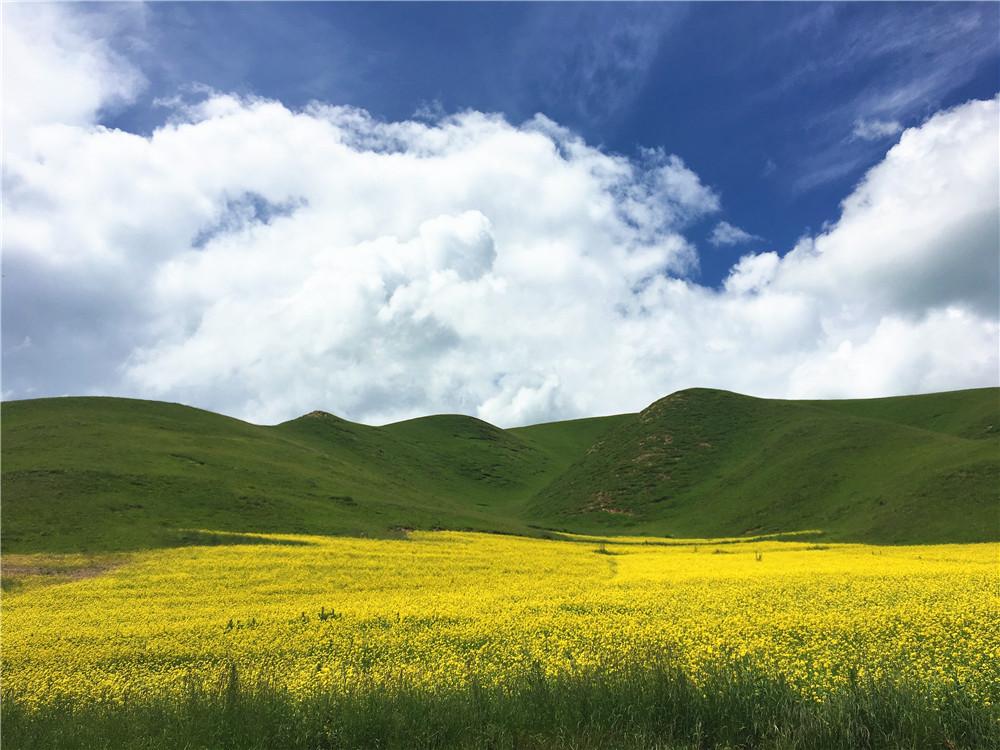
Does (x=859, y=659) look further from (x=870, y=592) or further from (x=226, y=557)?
(x=226, y=557)

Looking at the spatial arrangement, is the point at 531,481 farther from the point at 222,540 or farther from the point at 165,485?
the point at 222,540

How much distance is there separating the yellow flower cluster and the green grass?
159 cm

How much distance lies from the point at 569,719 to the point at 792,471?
294ft

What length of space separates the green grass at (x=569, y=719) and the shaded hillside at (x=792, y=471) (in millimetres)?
52521

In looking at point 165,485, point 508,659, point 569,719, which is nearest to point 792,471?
point 165,485

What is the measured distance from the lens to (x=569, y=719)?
32.1 feet

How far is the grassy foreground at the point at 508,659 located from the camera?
31.8ft

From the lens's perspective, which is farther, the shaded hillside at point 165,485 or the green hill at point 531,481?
the green hill at point 531,481

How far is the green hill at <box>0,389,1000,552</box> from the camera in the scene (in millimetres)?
51688

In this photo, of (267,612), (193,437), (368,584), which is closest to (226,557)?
(368,584)

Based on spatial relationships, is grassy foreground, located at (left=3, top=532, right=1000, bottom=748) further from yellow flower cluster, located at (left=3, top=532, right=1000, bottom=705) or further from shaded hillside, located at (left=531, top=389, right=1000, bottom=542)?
shaded hillside, located at (left=531, top=389, right=1000, bottom=542)

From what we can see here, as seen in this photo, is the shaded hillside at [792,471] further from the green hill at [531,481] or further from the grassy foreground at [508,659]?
the grassy foreground at [508,659]

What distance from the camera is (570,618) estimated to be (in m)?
19.6

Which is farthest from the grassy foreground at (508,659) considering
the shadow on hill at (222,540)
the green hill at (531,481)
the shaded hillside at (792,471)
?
the shaded hillside at (792,471)
